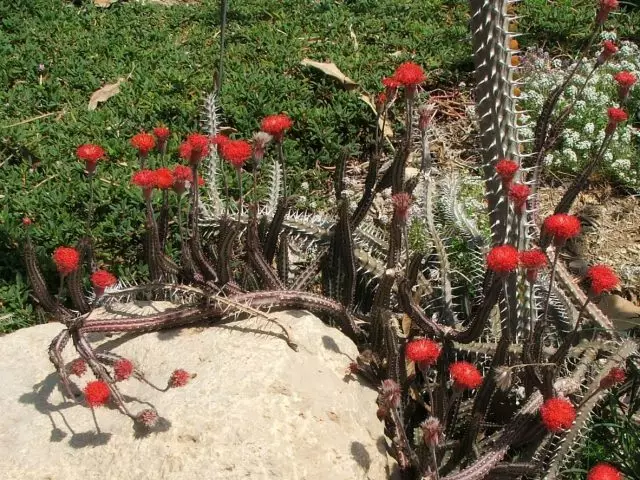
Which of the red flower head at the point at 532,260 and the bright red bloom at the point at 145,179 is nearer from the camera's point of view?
the red flower head at the point at 532,260

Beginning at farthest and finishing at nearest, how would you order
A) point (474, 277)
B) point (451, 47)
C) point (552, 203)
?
1. point (451, 47)
2. point (552, 203)
3. point (474, 277)

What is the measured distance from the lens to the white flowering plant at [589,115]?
4.05m

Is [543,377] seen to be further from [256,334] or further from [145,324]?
[145,324]

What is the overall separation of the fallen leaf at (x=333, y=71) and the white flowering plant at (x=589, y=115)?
106 centimetres

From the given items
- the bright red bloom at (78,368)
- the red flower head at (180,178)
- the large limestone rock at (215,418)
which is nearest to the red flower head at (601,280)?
the large limestone rock at (215,418)

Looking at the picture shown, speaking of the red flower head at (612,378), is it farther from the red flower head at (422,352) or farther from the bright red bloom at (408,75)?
the bright red bloom at (408,75)

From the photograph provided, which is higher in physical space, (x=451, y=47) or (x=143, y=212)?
(x=451, y=47)

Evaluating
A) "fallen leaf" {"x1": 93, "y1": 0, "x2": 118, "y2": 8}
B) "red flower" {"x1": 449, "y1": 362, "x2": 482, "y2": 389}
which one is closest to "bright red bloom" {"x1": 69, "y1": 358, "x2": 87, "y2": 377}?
"red flower" {"x1": 449, "y1": 362, "x2": 482, "y2": 389}

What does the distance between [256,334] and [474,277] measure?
3.44 ft

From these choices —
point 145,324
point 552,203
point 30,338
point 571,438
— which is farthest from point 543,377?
point 552,203

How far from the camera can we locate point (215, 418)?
2107mm

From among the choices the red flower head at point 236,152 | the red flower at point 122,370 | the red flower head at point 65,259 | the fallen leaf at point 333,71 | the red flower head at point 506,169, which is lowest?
the red flower at point 122,370

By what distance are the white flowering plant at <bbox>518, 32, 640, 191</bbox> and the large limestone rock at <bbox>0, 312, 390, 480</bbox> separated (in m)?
2.01

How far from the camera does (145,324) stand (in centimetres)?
242
